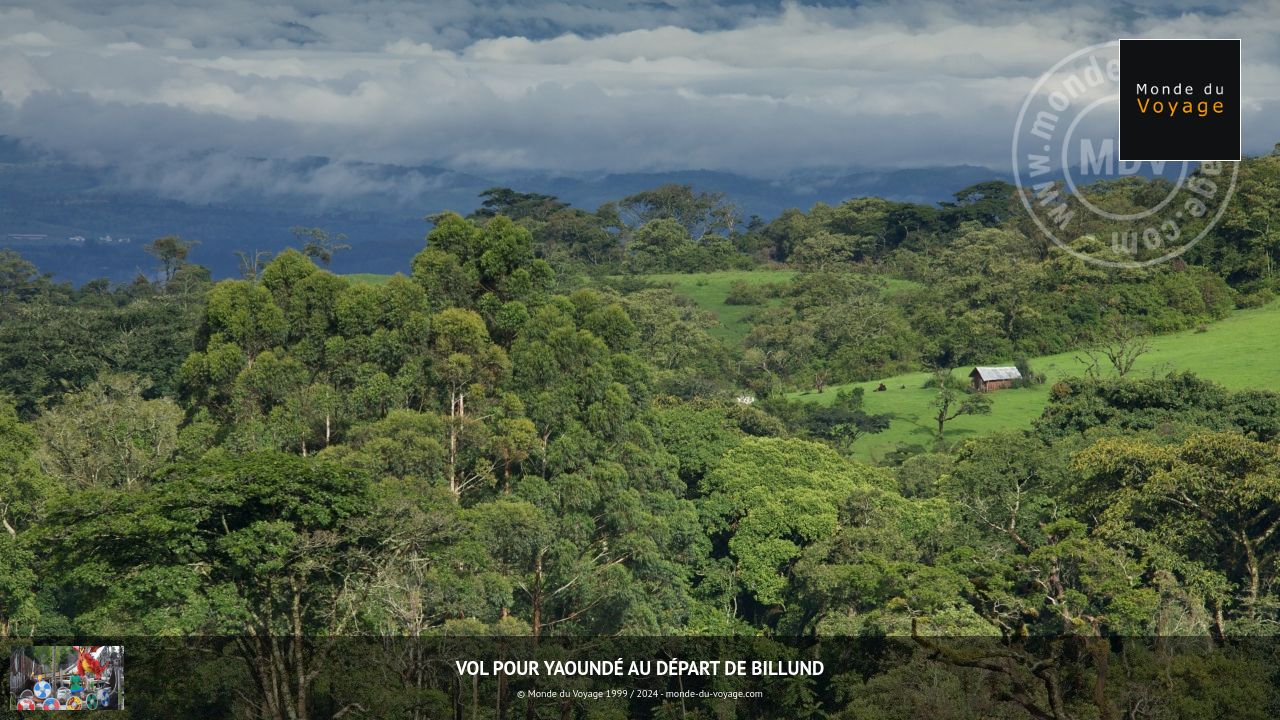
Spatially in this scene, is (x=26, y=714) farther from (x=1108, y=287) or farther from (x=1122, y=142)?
(x=1108, y=287)

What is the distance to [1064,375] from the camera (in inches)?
2282

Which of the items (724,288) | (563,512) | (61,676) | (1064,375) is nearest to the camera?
(61,676)

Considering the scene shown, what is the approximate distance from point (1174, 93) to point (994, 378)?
1688cm

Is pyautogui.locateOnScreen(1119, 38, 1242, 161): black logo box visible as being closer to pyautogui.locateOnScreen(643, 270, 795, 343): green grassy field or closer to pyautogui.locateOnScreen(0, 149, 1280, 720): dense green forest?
pyautogui.locateOnScreen(0, 149, 1280, 720): dense green forest

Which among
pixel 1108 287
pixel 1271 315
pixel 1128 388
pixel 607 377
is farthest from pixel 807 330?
pixel 607 377

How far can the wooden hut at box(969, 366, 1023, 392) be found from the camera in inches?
2309

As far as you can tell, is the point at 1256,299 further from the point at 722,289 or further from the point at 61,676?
the point at 61,676

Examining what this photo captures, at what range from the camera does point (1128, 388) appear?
42.5m

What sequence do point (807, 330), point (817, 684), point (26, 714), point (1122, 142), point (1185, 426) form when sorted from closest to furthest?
point (26, 714) → point (817, 684) → point (1185, 426) → point (1122, 142) → point (807, 330)

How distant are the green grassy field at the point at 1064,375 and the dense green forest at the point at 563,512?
250cm

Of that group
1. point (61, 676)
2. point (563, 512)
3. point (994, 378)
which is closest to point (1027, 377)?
point (994, 378)

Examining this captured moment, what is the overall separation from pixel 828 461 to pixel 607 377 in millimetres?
10153

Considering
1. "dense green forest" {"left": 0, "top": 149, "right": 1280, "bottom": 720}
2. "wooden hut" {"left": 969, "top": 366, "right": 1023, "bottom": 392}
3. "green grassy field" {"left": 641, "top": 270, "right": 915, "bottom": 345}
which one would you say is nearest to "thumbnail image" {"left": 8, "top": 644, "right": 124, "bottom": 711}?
"dense green forest" {"left": 0, "top": 149, "right": 1280, "bottom": 720}

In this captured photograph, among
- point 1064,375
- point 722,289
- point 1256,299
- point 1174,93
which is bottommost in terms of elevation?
point 1064,375
